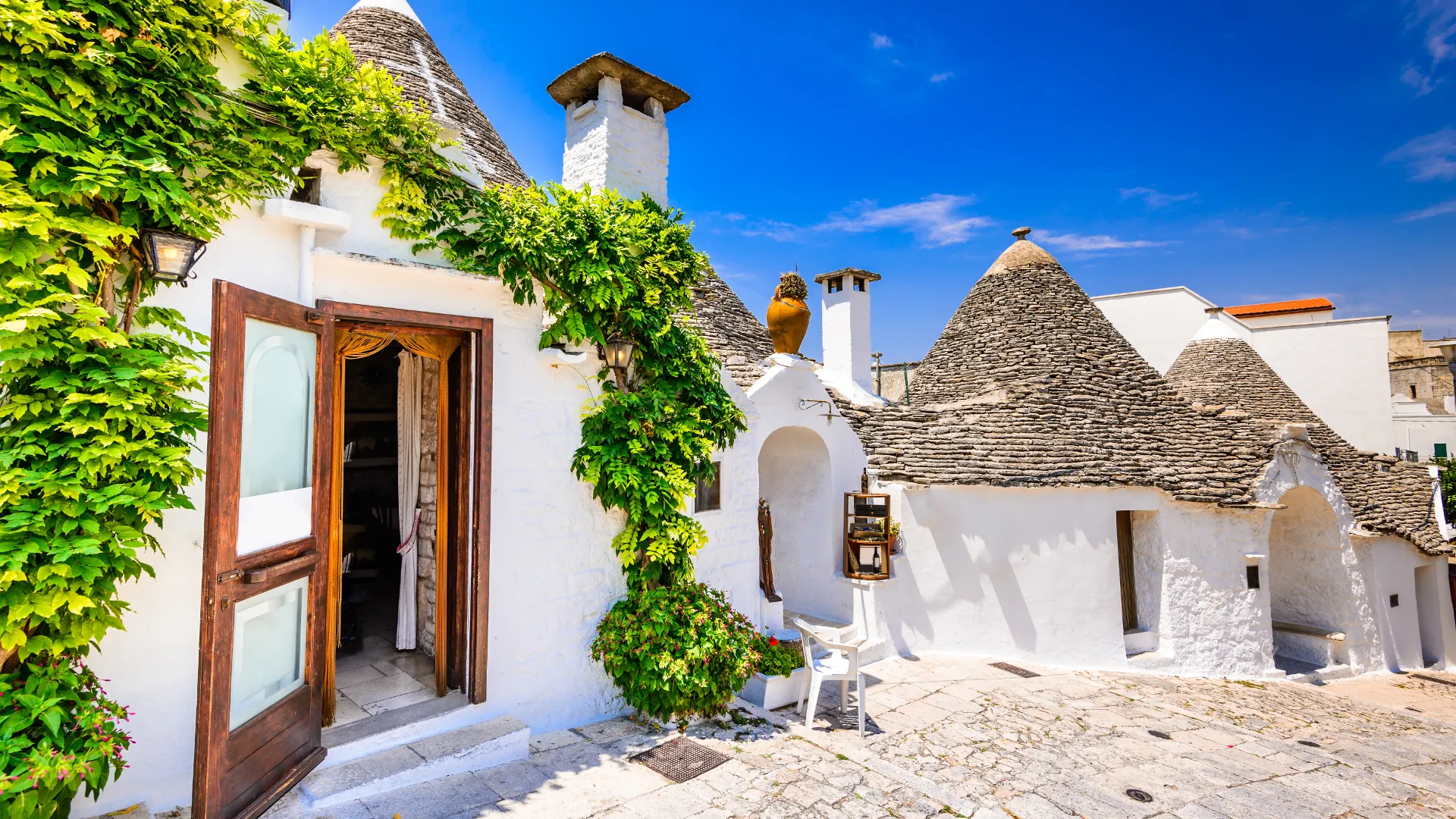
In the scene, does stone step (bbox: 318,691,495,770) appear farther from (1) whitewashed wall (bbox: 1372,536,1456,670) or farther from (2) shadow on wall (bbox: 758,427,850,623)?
(1) whitewashed wall (bbox: 1372,536,1456,670)

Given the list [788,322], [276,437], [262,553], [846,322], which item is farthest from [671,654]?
[846,322]

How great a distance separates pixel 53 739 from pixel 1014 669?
9.74m

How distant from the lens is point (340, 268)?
4.49 meters

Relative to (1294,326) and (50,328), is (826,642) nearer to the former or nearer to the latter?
(50,328)

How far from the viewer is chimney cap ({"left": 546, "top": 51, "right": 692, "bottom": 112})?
723 cm

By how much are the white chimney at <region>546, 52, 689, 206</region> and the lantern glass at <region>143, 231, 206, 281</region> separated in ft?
14.4

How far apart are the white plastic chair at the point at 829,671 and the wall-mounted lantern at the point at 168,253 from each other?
5377 millimetres

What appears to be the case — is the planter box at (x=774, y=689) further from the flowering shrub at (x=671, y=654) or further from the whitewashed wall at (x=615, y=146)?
the whitewashed wall at (x=615, y=146)

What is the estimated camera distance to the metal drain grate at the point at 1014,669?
8.82 metres

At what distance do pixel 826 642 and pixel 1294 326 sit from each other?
83.2 feet

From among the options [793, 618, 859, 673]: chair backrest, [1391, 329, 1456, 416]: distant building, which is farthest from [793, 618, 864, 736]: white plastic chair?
[1391, 329, 1456, 416]: distant building

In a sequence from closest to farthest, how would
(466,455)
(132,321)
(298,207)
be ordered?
(132,321) → (298,207) → (466,455)

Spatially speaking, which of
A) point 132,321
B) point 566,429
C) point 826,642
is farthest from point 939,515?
point 132,321

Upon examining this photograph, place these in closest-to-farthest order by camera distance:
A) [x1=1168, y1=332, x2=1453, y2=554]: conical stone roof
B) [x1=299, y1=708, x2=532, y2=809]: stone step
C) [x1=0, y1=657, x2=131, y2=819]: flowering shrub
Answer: [x1=0, y1=657, x2=131, y2=819]: flowering shrub, [x1=299, y1=708, x2=532, y2=809]: stone step, [x1=1168, y1=332, x2=1453, y2=554]: conical stone roof
